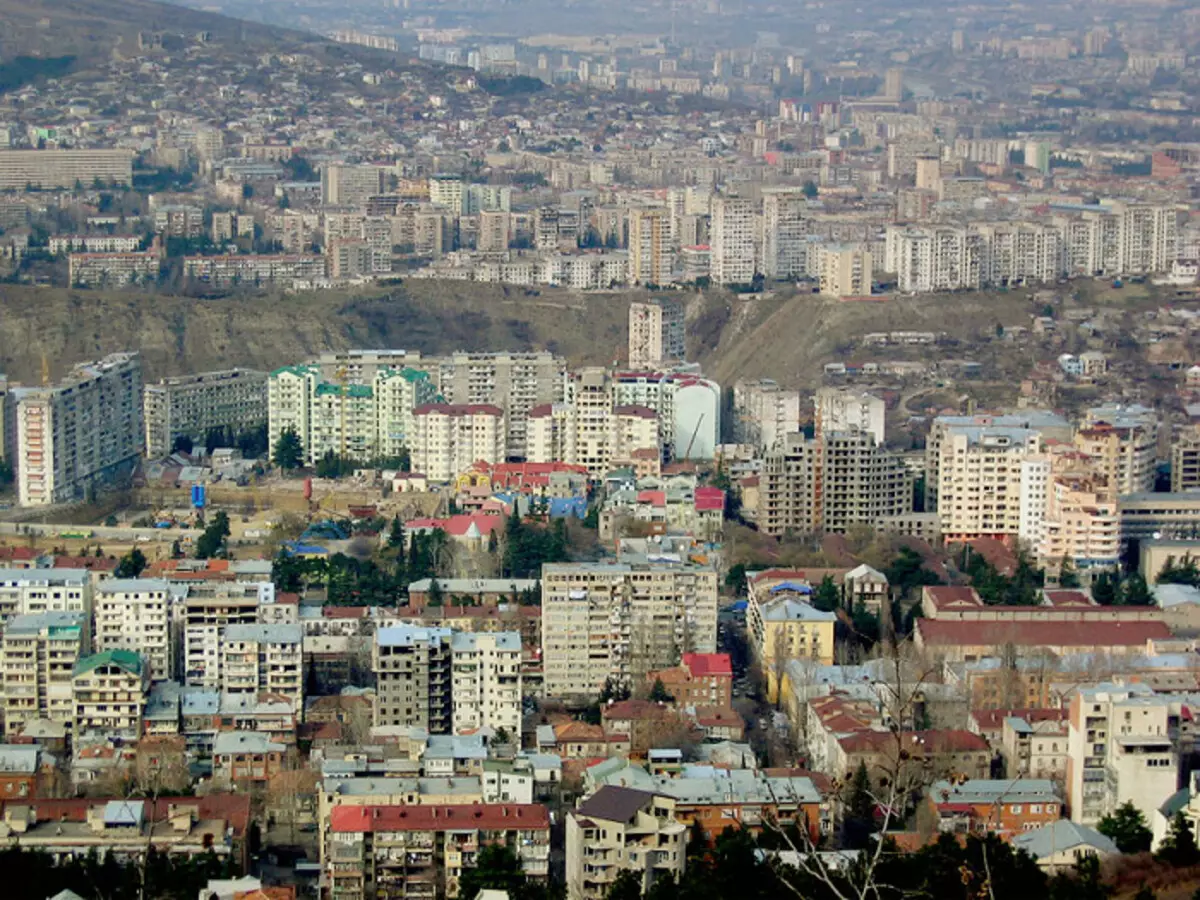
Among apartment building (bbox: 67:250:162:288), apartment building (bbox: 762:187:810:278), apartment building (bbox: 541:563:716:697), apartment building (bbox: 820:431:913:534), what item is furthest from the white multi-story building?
apartment building (bbox: 762:187:810:278)

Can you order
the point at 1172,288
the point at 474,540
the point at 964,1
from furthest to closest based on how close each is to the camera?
the point at 964,1, the point at 1172,288, the point at 474,540

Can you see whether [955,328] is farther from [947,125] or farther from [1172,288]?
[947,125]

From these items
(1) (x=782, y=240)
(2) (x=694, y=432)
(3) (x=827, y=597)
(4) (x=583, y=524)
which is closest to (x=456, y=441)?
(2) (x=694, y=432)

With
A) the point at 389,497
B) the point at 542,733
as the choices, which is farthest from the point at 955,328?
the point at 542,733

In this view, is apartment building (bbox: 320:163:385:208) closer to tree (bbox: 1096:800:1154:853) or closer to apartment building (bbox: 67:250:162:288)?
apartment building (bbox: 67:250:162:288)

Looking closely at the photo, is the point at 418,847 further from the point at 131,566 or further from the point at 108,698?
the point at 131,566
